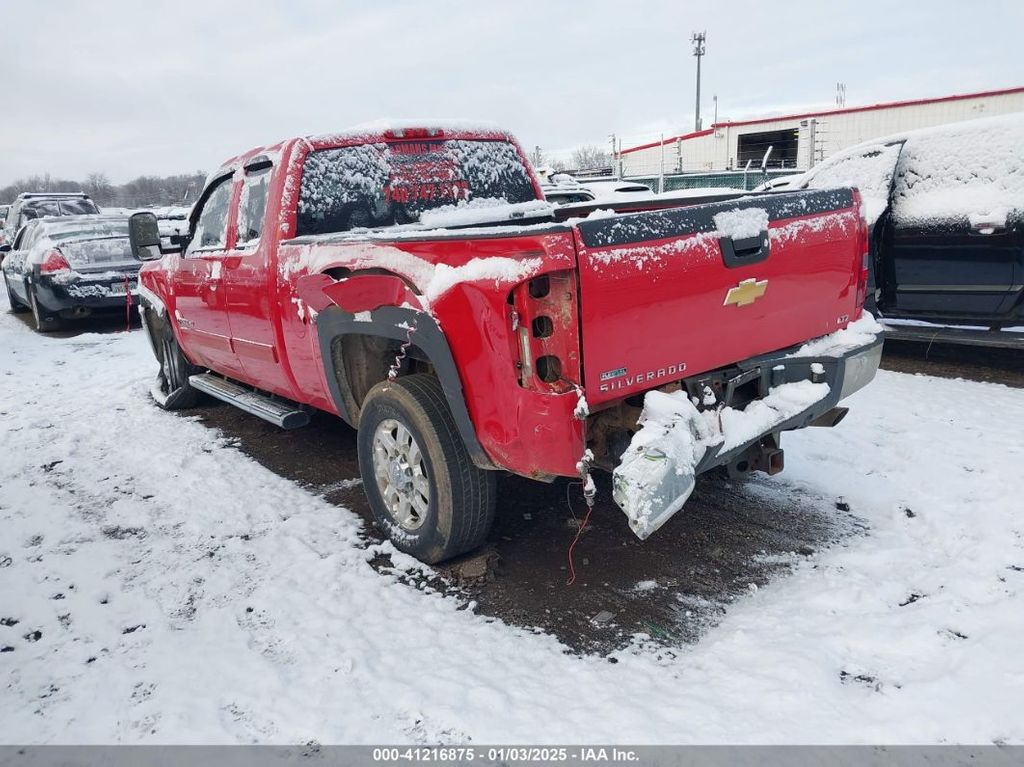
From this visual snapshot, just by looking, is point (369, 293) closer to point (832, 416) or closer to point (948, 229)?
point (832, 416)

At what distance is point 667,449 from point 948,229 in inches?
193

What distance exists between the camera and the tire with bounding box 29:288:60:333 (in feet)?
33.8

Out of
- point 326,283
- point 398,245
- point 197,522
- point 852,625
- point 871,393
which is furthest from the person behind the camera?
point 871,393

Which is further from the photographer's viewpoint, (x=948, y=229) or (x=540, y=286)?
(x=948, y=229)

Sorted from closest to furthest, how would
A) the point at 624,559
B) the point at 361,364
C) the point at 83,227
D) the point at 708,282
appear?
the point at 708,282, the point at 624,559, the point at 361,364, the point at 83,227

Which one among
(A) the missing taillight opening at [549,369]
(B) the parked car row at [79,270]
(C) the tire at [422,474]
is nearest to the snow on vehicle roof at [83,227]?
(B) the parked car row at [79,270]

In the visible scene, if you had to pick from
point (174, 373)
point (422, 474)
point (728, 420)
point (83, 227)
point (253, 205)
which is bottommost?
point (174, 373)

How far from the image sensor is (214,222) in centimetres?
528

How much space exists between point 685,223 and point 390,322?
1.30 meters

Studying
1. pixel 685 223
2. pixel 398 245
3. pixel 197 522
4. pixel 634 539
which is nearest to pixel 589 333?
pixel 685 223

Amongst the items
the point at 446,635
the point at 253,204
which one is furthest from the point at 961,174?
the point at 446,635

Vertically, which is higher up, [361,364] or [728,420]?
[361,364]

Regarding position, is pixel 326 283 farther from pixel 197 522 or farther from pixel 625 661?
pixel 625 661

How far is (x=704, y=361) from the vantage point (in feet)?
9.54
